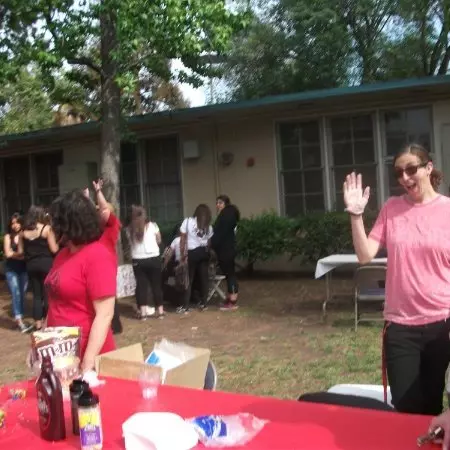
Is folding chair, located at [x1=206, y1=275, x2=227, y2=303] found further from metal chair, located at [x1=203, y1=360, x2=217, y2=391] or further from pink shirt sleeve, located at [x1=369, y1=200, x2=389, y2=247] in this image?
pink shirt sleeve, located at [x1=369, y1=200, x2=389, y2=247]

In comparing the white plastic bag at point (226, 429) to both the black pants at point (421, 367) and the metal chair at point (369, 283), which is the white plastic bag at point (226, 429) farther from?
the metal chair at point (369, 283)

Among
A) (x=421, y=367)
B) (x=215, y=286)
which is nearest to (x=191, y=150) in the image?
(x=215, y=286)

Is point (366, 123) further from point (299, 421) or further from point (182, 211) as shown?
point (299, 421)

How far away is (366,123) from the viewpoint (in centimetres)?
1240

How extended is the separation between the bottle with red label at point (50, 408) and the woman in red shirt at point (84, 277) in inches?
27.8

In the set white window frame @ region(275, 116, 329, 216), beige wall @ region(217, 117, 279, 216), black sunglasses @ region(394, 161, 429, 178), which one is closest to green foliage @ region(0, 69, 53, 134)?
beige wall @ region(217, 117, 279, 216)

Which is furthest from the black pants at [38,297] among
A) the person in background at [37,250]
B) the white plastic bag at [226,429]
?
the white plastic bag at [226,429]

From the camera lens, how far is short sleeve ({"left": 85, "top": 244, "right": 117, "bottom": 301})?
10.9ft

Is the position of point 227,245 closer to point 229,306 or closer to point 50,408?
point 229,306

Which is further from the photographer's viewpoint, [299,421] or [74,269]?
[74,269]

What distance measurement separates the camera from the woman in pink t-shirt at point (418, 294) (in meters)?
3.14

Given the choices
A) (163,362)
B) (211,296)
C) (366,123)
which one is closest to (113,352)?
(163,362)

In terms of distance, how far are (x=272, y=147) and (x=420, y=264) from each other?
33.4 ft

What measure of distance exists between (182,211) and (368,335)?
7419 mm
